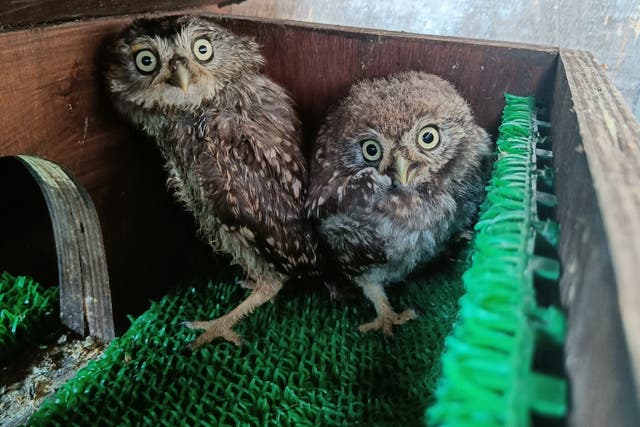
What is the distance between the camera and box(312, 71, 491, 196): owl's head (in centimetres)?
177

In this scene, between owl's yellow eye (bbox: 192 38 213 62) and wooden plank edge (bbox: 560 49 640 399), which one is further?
owl's yellow eye (bbox: 192 38 213 62)

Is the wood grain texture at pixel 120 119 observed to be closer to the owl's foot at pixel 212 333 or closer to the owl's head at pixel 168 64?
the owl's head at pixel 168 64

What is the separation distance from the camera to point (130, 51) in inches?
75.2

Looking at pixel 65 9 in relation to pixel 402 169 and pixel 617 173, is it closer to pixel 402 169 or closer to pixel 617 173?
pixel 402 169

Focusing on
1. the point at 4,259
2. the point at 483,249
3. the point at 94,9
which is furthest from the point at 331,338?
the point at 4,259

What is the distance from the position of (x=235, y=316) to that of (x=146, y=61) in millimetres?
1080

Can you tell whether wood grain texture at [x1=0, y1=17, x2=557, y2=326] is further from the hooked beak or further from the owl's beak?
the owl's beak

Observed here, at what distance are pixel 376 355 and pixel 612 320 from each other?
146cm

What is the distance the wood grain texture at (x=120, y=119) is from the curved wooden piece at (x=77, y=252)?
50 millimetres

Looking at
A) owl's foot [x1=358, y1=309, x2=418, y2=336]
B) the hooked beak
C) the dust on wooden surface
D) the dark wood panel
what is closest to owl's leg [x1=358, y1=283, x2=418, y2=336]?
owl's foot [x1=358, y1=309, x2=418, y2=336]

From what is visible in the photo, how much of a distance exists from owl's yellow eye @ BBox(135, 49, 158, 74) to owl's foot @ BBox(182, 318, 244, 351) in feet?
3.40

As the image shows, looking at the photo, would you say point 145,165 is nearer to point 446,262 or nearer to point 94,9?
point 94,9

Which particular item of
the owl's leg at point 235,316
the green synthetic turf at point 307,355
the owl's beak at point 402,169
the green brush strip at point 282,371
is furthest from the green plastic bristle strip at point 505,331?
the owl's leg at point 235,316

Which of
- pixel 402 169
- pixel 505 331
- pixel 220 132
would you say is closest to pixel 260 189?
pixel 220 132
